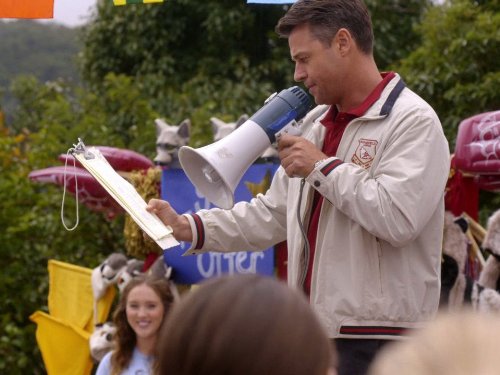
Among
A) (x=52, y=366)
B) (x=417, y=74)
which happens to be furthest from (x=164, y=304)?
(x=417, y=74)

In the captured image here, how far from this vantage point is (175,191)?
5023mm

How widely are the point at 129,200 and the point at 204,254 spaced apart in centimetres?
192

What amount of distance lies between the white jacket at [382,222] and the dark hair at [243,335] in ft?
4.68

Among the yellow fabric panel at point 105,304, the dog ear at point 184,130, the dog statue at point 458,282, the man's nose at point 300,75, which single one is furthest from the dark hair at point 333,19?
the yellow fabric panel at point 105,304

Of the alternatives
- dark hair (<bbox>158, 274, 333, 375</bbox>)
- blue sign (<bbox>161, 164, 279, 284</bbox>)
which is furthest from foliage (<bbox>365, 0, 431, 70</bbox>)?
dark hair (<bbox>158, 274, 333, 375</bbox>)

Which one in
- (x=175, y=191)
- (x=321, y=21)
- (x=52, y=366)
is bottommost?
(x=52, y=366)

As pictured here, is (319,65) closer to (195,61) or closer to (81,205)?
(81,205)

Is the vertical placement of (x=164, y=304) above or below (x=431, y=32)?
below

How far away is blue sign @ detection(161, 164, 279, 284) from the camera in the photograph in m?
5.02

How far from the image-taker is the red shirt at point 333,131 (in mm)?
3100

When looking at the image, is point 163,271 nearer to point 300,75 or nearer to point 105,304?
point 105,304

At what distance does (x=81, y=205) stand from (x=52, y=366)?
1.11 m

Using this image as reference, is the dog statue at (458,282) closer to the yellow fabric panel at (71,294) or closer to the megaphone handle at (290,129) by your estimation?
the megaphone handle at (290,129)

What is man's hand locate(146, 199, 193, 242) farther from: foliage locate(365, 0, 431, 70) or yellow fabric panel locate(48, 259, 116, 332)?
foliage locate(365, 0, 431, 70)
